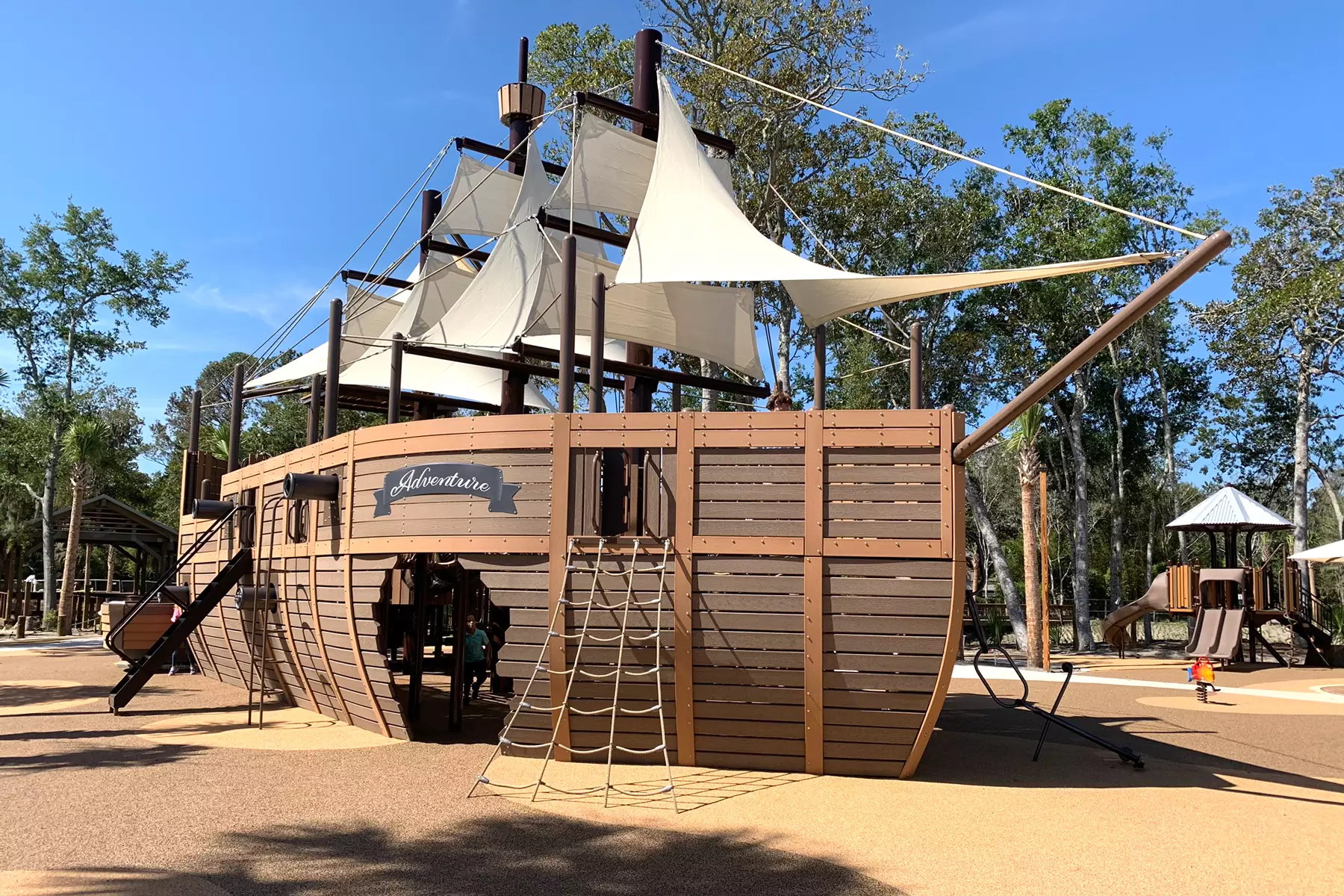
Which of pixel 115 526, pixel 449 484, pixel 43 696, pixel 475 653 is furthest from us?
pixel 115 526

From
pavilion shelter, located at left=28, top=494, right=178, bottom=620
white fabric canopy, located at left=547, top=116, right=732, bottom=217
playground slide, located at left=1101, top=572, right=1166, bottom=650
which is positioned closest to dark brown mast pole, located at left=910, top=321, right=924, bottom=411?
white fabric canopy, located at left=547, top=116, right=732, bottom=217

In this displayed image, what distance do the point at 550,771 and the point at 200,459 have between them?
475 inches

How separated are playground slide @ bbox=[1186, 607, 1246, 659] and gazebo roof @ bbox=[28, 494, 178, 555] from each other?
94.8ft

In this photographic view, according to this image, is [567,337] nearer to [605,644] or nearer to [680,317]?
[605,644]

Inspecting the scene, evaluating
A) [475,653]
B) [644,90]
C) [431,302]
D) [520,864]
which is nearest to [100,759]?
[475,653]

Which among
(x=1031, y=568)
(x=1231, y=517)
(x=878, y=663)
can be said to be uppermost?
(x=1231, y=517)

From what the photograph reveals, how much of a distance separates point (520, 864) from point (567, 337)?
497 centimetres

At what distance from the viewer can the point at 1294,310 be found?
27.6m

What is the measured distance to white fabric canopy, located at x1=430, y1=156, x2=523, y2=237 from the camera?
21312mm

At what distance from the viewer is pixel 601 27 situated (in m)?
28.2

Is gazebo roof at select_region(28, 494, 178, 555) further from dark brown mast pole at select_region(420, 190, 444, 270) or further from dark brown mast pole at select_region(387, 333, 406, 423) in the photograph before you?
dark brown mast pole at select_region(387, 333, 406, 423)

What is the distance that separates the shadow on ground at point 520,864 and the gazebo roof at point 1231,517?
67.9 feet

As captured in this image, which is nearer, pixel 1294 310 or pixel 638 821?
pixel 638 821

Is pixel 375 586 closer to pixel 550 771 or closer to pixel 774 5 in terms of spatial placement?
pixel 550 771
